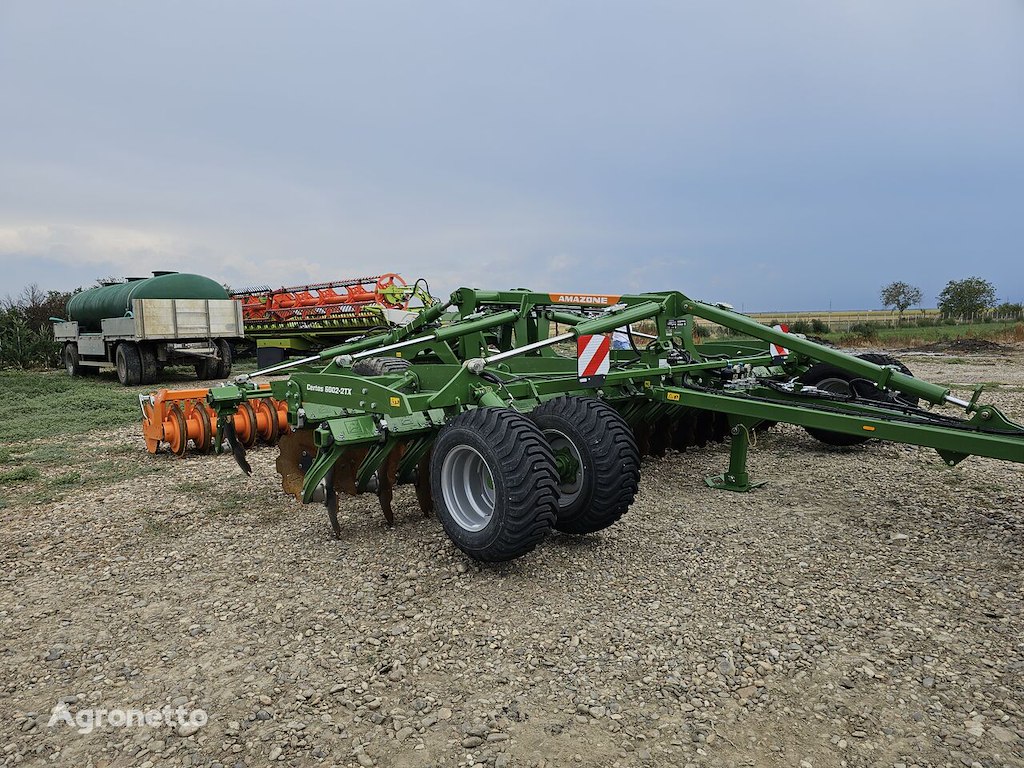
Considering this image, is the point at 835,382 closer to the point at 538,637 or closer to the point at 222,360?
the point at 538,637

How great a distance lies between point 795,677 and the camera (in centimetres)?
291

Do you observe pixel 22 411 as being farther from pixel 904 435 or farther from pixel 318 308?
pixel 904 435

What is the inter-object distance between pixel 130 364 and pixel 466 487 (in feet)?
42.9

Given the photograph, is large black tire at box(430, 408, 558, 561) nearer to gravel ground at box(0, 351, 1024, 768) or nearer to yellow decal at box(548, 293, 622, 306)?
gravel ground at box(0, 351, 1024, 768)

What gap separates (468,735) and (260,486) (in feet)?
13.5

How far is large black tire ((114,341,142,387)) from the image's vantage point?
48.4 feet

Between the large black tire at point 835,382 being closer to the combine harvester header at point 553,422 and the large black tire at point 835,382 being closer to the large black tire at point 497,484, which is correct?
the combine harvester header at point 553,422

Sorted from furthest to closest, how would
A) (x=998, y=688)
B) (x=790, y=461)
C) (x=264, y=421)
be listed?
(x=264, y=421)
(x=790, y=461)
(x=998, y=688)

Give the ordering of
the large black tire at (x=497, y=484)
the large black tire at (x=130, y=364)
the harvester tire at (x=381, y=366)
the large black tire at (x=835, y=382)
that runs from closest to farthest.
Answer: the large black tire at (x=497, y=484) < the large black tire at (x=835, y=382) < the harvester tire at (x=381, y=366) < the large black tire at (x=130, y=364)

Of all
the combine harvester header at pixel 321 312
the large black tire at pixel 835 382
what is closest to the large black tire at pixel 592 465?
the large black tire at pixel 835 382

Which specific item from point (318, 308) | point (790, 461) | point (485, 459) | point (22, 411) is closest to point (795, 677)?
point (485, 459)

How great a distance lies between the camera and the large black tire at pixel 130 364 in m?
14.8

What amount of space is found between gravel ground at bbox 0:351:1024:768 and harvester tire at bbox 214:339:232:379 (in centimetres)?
1090

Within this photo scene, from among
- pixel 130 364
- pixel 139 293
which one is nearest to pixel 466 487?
pixel 130 364
